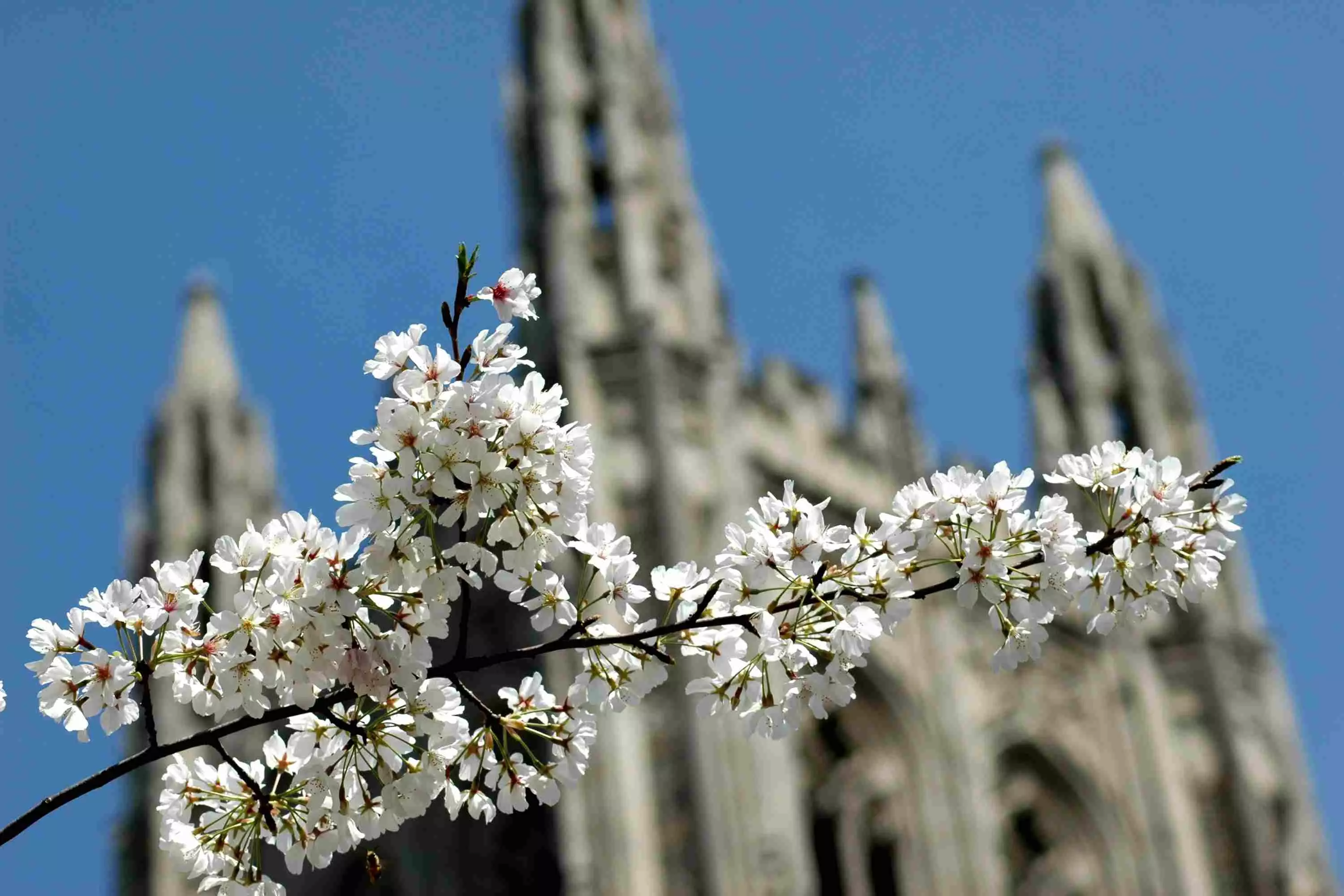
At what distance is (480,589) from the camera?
4.61m

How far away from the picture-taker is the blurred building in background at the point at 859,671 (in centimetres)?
2255

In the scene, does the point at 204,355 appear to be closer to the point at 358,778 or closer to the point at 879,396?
the point at 879,396

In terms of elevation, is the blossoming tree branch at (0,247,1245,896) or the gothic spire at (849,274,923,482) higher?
the gothic spire at (849,274,923,482)

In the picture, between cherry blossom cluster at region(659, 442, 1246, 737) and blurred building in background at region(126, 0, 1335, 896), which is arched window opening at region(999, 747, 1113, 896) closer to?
blurred building in background at region(126, 0, 1335, 896)

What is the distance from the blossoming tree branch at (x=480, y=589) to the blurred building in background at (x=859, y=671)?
16.6 meters

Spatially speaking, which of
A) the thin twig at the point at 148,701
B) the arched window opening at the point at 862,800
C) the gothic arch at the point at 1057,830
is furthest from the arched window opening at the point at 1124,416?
the thin twig at the point at 148,701

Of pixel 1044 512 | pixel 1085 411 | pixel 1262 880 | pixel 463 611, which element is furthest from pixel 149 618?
pixel 1085 411

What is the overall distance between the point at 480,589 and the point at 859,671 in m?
23.5

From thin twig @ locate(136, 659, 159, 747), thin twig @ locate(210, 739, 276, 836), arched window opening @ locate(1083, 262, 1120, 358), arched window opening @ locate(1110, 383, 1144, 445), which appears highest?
arched window opening @ locate(1083, 262, 1120, 358)

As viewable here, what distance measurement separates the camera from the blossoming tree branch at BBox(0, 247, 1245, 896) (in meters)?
4.58

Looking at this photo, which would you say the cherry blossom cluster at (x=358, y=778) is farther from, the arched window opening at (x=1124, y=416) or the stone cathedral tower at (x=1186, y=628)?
the arched window opening at (x=1124, y=416)

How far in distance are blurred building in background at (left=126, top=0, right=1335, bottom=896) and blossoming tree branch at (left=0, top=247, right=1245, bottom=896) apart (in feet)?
54.4

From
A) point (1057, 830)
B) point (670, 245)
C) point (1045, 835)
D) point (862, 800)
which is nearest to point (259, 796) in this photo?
point (670, 245)

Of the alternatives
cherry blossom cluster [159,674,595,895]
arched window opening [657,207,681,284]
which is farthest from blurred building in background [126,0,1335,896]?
cherry blossom cluster [159,674,595,895]
